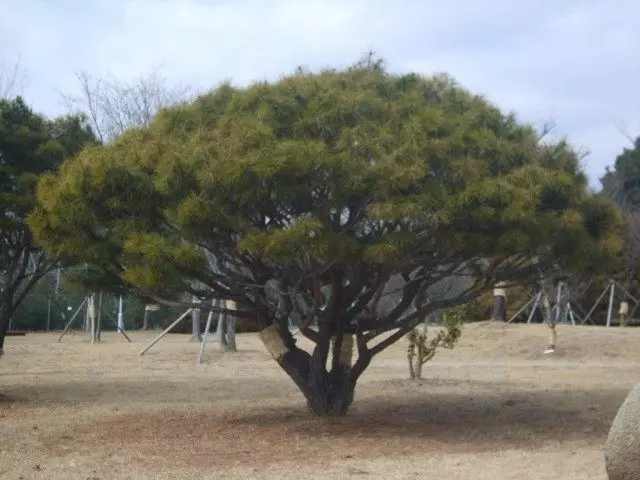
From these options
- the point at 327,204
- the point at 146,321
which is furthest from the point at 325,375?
the point at 146,321

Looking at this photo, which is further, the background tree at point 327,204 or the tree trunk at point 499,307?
the tree trunk at point 499,307

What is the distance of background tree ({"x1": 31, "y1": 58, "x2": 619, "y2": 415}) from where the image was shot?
11.4 meters

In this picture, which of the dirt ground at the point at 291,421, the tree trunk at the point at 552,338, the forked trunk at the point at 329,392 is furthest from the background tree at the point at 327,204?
the tree trunk at the point at 552,338

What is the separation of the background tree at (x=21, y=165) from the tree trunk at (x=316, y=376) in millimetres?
4313

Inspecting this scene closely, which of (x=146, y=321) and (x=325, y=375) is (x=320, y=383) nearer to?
(x=325, y=375)

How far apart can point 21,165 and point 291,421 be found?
265 inches

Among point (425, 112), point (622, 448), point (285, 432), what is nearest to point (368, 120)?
point (425, 112)

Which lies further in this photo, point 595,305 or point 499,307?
point 595,305

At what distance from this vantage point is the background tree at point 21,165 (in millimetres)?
16219

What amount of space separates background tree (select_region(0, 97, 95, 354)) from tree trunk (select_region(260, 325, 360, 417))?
4313 mm

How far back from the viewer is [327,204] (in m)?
11.8

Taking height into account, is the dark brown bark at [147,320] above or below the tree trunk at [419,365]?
above

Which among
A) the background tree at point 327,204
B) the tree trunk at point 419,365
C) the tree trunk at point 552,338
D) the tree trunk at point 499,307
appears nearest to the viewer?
the background tree at point 327,204

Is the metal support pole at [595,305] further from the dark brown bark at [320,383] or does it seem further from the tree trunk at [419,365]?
the dark brown bark at [320,383]
